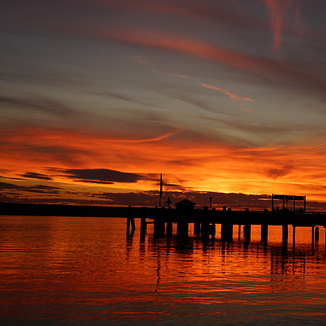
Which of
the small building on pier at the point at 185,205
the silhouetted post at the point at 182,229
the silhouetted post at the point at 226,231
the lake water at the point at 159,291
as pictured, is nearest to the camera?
the lake water at the point at 159,291

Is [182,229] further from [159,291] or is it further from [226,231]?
[159,291]

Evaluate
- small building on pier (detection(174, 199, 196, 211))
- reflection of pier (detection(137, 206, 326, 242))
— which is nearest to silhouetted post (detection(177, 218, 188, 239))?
reflection of pier (detection(137, 206, 326, 242))

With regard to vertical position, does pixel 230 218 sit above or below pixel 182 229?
above

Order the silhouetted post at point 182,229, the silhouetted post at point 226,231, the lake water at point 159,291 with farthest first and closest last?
the silhouetted post at point 182,229
the silhouetted post at point 226,231
the lake water at point 159,291

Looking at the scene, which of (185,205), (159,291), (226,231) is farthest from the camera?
(185,205)

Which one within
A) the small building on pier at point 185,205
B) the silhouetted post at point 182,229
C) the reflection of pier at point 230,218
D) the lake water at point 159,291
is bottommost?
the lake water at point 159,291

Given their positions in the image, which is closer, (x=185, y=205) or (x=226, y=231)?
(x=226, y=231)

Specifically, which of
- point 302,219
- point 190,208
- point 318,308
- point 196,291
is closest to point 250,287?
point 196,291

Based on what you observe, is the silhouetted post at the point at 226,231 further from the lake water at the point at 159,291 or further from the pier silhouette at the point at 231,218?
the lake water at the point at 159,291

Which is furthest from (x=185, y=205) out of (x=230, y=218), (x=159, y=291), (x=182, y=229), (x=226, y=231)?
(x=159, y=291)

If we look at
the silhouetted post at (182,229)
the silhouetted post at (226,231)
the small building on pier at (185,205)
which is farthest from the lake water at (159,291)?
the small building on pier at (185,205)

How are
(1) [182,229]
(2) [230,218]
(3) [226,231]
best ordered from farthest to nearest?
(1) [182,229], (3) [226,231], (2) [230,218]

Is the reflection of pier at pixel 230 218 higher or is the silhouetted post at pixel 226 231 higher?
the reflection of pier at pixel 230 218

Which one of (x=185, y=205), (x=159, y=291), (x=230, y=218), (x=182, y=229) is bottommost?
(x=159, y=291)
